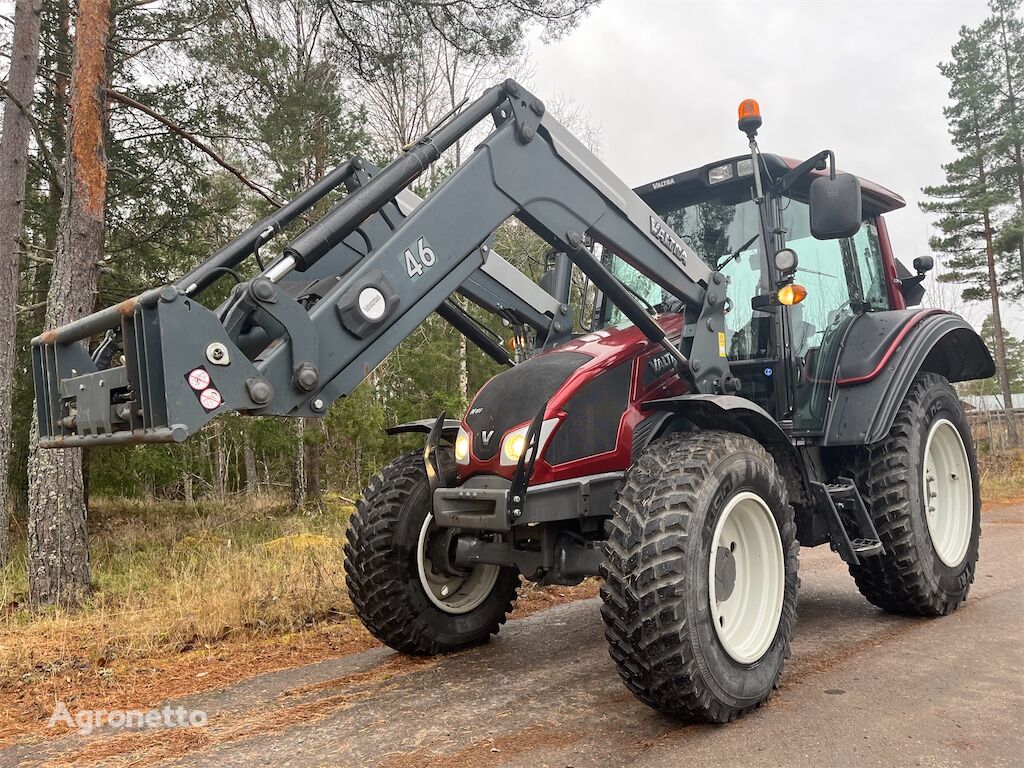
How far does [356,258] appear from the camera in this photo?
376 cm

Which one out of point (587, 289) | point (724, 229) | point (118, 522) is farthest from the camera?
point (118, 522)

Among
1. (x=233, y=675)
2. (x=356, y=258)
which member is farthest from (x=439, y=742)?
(x=356, y=258)

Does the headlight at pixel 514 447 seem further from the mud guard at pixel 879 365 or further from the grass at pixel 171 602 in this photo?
the grass at pixel 171 602

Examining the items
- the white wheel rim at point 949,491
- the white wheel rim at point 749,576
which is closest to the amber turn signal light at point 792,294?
the white wheel rim at point 749,576

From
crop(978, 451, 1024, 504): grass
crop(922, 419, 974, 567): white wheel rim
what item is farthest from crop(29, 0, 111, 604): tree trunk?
crop(978, 451, 1024, 504): grass

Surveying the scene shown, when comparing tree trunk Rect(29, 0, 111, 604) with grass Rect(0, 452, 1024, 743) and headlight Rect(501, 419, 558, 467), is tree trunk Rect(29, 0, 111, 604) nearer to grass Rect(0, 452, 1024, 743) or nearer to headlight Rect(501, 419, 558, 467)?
grass Rect(0, 452, 1024, 743)

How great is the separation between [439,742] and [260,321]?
171cm

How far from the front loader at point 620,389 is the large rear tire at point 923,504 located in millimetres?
17

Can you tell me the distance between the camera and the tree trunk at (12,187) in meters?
7.57

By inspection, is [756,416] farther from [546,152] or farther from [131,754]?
[131,754]

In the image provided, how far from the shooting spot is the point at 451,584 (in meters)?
4.31

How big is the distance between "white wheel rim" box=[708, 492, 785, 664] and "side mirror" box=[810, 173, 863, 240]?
1.48 metres

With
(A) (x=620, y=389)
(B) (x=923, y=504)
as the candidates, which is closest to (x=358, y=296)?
(A) (x=620, y=389)

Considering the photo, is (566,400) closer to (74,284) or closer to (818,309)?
(818,309)
